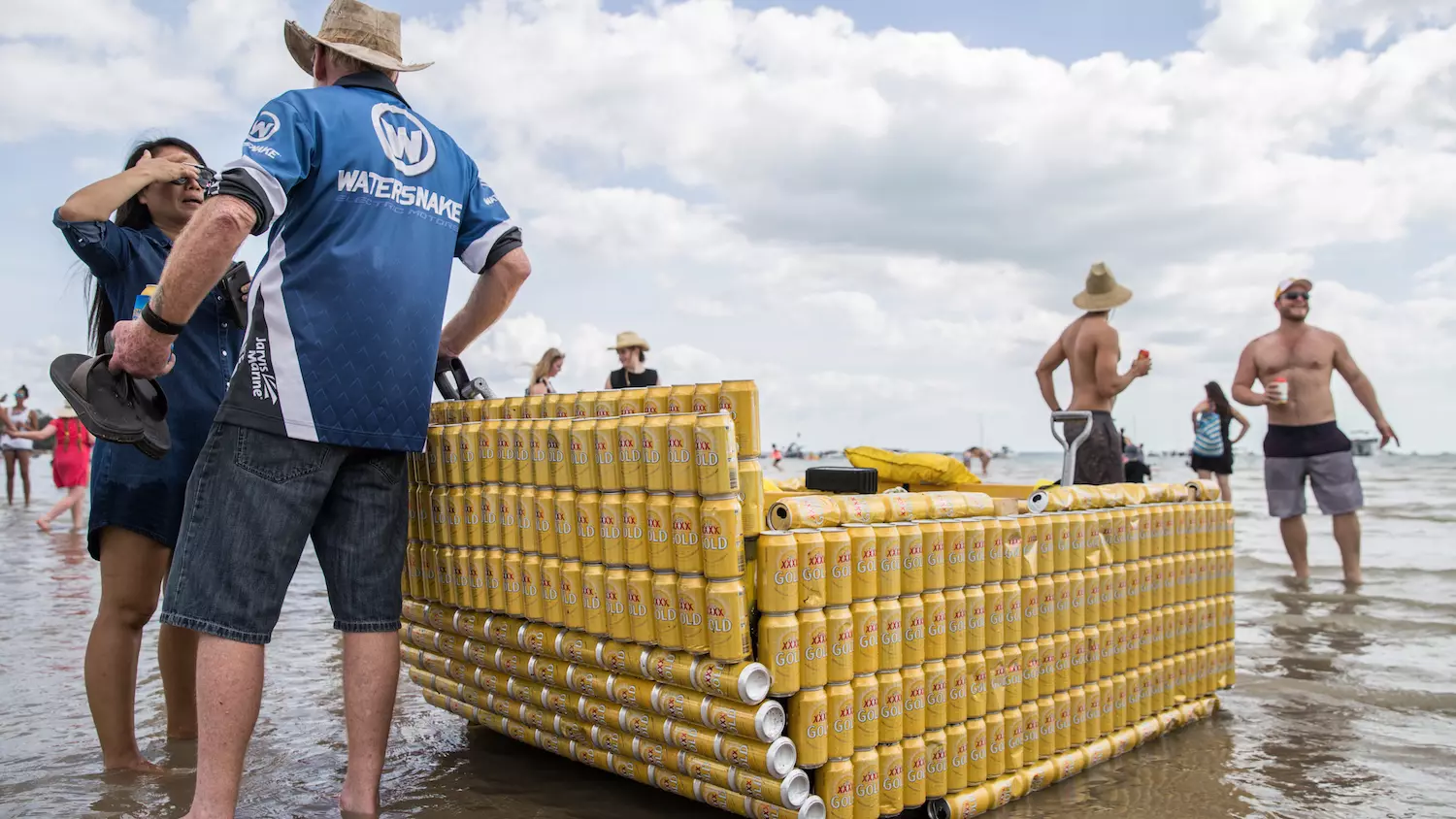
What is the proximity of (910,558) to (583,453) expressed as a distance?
37.1 inches

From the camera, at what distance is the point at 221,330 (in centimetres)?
341

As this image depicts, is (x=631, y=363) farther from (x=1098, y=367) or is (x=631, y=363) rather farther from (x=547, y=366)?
(x=1098, y=367)

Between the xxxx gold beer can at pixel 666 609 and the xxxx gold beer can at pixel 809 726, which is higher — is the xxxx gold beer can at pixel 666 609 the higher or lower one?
the higher one

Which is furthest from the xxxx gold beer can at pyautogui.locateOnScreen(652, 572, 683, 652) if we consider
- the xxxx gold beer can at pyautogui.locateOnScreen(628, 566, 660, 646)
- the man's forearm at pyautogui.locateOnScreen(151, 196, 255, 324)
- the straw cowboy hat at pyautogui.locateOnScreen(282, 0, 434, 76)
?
the straw cowboy hat at pyautogui.locateOnScreen(282, 0, 434, 76)

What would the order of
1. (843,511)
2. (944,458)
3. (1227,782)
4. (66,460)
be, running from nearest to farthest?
(843,511) < (1227,782) < (944,458) < (66,460)

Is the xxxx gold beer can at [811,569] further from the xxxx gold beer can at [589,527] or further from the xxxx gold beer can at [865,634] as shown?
the xxxx gold beer can at [589,527]

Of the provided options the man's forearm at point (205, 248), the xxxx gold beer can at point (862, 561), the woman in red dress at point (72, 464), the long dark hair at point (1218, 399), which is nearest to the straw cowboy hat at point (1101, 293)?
the xxxx gold beer can at point (862, 561)

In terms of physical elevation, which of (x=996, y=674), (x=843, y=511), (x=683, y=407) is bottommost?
(x=996, y=674)

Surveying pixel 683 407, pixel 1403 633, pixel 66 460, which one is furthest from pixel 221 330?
pixel 66 460

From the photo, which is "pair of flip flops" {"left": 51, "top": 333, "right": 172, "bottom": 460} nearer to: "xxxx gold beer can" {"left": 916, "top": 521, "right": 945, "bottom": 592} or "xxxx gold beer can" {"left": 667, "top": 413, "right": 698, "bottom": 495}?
"xxxx gold beer can" {"left": 667, "top": 413, "right": 698, "bottom": 495}

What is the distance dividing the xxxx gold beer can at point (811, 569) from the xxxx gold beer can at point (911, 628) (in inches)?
13.4

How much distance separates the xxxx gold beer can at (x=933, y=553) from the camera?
2.83 meters

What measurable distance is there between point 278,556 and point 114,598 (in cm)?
106

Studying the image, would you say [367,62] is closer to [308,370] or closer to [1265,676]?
[308,370]
